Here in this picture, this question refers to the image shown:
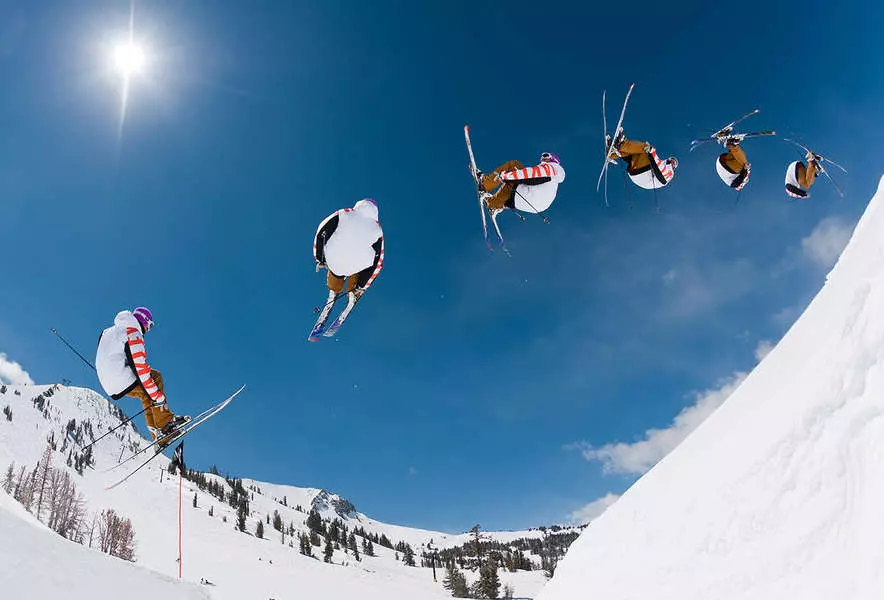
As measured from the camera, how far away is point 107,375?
393 inches

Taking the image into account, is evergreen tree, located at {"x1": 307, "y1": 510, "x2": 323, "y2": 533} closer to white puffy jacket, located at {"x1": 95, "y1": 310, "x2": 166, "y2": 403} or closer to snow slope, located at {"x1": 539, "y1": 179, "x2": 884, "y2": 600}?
white puffy jacket, located at {"x1": 95, "y1": 310, "x2": 166, "y2": 403}

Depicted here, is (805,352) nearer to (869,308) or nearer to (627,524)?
(869,308)

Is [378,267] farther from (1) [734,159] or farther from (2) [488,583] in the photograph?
(2) [488,583]

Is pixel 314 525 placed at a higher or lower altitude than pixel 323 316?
higher

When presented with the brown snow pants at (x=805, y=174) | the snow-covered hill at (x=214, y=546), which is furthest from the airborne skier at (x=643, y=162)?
the snow-covered hill at (x=214, y=546)

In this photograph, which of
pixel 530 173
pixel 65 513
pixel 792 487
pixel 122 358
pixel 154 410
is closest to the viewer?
pixel 792 487

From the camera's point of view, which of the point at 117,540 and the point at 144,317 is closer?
the point at 144,317

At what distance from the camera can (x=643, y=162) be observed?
1310 cm

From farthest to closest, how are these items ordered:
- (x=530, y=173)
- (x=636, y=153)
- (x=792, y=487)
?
(x=636, y=153) < (x=530, y=173) < (x=792, y=487)

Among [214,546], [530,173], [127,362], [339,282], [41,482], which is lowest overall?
[127,362]

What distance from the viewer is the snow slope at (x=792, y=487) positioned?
11.2ft

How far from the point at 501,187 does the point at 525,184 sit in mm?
598

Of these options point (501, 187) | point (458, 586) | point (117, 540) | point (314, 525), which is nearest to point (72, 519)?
point (117, 540)

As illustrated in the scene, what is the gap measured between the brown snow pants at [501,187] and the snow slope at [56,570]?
1147cm
